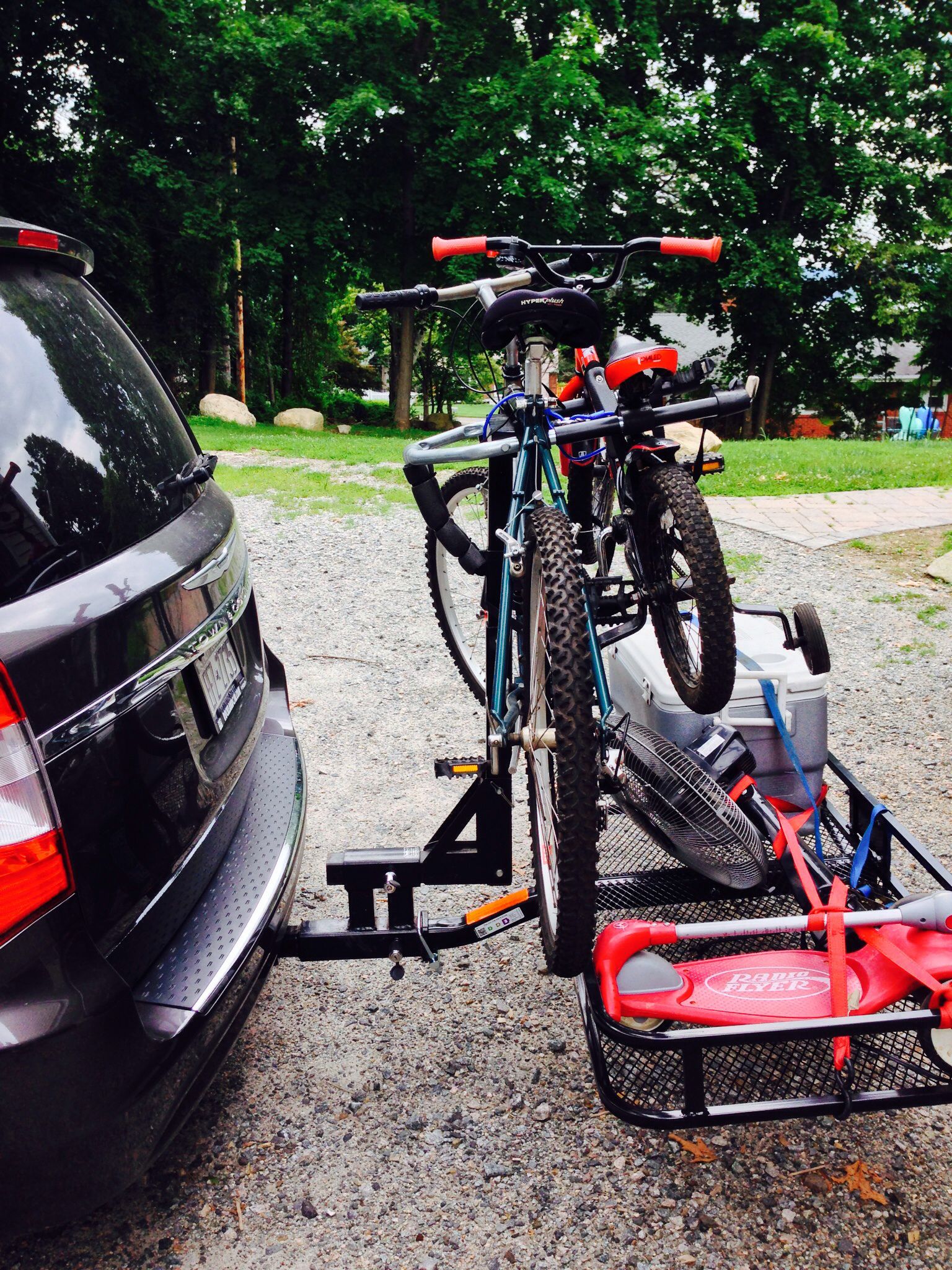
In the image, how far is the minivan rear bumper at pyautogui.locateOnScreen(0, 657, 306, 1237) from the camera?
4.58 ft

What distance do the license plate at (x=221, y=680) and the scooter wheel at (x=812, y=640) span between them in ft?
4.93

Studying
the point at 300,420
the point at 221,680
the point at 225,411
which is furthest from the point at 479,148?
the point at 221,680

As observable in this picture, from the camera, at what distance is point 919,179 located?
974 inches

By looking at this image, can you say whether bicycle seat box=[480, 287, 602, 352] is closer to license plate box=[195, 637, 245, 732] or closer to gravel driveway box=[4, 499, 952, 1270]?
license plate box=[195, 637, 245, 732]

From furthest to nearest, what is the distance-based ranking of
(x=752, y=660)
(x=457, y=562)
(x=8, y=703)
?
(x=457, y=562) → (x=752, y=660) → (x=8, y=703)

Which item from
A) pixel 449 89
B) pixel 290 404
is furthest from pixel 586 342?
pixel 290 404

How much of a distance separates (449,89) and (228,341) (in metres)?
8.76

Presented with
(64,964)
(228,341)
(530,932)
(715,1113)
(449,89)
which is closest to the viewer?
(64,964)

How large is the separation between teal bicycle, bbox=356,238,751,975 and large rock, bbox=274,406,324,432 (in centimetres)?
1960

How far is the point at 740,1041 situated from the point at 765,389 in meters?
27.4

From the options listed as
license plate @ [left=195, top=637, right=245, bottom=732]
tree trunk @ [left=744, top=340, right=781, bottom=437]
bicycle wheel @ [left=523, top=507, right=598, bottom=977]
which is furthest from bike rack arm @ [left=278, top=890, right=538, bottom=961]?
tree trunk @ [left=744, top=340, right=781, bottom=437]

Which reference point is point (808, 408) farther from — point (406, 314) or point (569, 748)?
point (569, 748)

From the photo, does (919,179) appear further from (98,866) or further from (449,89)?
(98,866)

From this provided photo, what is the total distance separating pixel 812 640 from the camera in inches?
102
